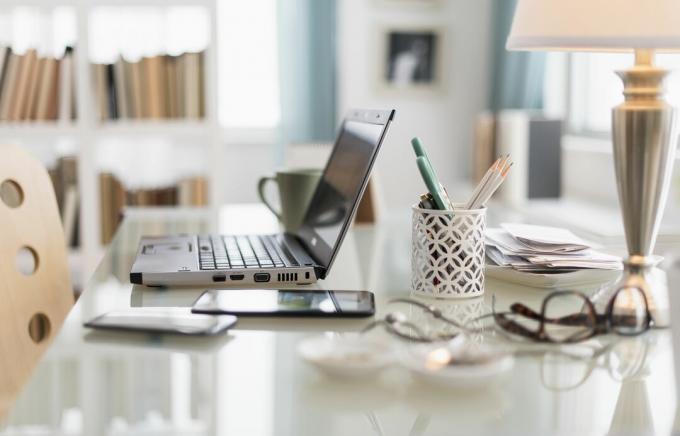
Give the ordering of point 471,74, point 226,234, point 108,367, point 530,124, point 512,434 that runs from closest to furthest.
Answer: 1. point 512,434
2. point 108,367
3. point 226,234
4. point 530,124
5. point 471,74

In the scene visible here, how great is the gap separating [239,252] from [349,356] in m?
0.57

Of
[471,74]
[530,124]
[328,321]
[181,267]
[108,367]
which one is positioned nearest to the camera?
[108,367]

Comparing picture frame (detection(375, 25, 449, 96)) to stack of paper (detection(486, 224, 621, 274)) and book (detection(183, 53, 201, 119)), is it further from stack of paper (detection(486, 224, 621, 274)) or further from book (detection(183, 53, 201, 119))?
→ stack of paper (detection(486, 224, 621, 274))

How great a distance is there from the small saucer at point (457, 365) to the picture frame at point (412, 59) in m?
3.30

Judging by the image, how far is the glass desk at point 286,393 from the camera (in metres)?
0.65

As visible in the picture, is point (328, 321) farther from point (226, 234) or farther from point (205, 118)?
point (205, 118)

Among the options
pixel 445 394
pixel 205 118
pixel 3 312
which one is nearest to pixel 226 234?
pixel 3 312

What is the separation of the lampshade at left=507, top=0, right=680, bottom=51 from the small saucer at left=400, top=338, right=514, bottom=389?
41 cm

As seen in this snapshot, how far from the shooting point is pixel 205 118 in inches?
Result: 119

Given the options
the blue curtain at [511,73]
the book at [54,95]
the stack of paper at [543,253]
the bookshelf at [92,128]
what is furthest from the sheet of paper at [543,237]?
the blue curtain at [511,73]

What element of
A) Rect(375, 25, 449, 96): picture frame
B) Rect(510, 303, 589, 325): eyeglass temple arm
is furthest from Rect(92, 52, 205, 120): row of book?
Rect(510, 303, 589, 325): eyeglass temple arm

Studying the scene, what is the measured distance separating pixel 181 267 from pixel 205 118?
1.94 metres

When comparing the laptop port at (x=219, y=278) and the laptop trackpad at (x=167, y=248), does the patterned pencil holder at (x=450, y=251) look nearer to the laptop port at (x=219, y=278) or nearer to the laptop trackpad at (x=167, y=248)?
the laptop port at (x=219, y=278)

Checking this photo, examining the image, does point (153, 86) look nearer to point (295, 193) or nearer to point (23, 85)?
point (23, 85)
